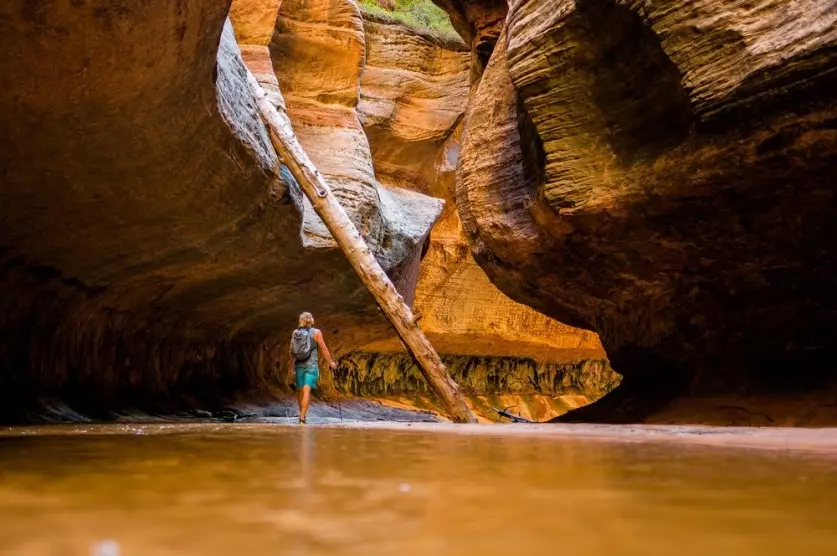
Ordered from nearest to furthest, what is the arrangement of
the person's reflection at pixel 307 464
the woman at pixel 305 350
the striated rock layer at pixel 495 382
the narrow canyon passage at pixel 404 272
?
1. the narrow canyon passage at pixel 404 272
2. the person's reflection at pixel 307 464
3. the woman at pixel 305 350
4. the striated rock layer at pixel 495 382

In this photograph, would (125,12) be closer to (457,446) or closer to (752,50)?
(457,446)

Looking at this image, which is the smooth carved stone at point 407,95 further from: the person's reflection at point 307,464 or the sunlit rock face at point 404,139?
the person's reflection at point 307,464

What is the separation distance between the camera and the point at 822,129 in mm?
5074

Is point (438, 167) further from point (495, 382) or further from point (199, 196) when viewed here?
point (199, 196)

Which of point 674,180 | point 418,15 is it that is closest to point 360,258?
point 674,180

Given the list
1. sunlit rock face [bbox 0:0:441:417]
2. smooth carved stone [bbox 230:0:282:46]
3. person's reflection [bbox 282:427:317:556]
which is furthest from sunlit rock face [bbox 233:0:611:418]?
person's reflection [bbox 282:427:317:556]

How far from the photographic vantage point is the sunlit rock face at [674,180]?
508 cm

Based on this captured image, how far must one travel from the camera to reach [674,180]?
20.0ft

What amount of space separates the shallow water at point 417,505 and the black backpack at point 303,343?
5386 millimetres

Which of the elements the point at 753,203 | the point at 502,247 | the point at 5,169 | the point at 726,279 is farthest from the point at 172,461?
the point at 502,247

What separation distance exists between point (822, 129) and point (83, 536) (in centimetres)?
547

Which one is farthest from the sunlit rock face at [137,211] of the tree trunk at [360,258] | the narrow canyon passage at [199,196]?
the tree trunk at [360,258]

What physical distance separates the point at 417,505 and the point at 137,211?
5437 millimetres

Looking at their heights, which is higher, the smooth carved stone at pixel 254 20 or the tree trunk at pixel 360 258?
the smooth carved stone at pixel 254 20
